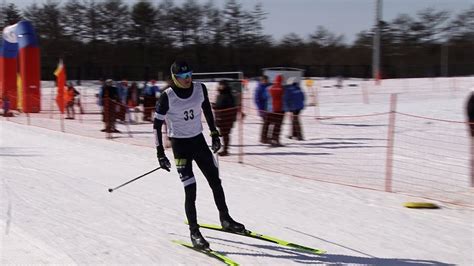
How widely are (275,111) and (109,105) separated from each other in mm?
5661

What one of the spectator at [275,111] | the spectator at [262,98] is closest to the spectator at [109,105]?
the spectator at [262,98]

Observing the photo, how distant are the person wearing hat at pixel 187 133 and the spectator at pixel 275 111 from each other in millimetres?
7951

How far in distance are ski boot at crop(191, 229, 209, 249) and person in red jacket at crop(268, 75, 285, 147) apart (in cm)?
819

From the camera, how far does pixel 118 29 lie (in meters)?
66.2

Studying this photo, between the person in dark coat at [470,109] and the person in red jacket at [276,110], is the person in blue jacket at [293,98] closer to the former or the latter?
the person in red jacket at [276,110]

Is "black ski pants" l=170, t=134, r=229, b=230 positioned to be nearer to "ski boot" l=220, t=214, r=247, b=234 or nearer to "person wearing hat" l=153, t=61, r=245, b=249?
"person wearing hat" l=153, t=61, r=245, b=249

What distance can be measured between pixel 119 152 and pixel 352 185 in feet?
20.0

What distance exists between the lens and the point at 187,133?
229 inches

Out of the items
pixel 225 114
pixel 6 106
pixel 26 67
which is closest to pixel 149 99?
pixel 6 106

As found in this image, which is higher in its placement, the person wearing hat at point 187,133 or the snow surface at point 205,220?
the person wearing hat at point 187,133

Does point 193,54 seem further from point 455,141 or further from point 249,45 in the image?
point 455,141

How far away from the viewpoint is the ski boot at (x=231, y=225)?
5.98 meters

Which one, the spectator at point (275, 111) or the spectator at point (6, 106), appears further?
the spectator at point (6, 106)

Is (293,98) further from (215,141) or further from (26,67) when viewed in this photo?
(26,67)
